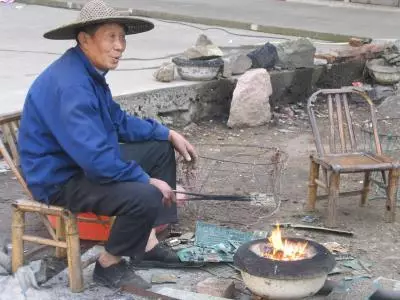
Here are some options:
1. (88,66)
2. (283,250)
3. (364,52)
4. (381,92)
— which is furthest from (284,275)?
(364,52)

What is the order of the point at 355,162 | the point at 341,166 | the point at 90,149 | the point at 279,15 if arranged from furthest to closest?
1. the point at 279,15
2. the point at 355,162
3. the point at 341,166
4. the point at 90,149

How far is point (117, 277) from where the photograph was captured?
404cm

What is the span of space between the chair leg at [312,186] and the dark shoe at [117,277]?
1.67 m

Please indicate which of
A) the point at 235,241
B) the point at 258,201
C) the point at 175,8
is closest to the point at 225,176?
the point at 258,201

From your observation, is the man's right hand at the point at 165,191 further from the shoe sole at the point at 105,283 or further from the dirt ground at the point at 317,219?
the dirt ground at the point at 317,219

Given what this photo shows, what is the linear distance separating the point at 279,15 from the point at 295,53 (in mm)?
5082

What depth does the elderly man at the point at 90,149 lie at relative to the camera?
12.2 ft

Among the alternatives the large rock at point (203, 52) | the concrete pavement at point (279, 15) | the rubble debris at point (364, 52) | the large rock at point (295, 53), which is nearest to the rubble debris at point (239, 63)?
the large rock at point (203, 52)

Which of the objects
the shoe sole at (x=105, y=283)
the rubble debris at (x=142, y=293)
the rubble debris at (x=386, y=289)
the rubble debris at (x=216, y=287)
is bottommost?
the shoe sole at (x=105, y=283)

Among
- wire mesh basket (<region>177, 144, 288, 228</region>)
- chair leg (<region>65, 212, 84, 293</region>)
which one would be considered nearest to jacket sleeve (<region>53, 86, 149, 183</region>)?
chair leg (<region>65, 212, 84, 293</region>)

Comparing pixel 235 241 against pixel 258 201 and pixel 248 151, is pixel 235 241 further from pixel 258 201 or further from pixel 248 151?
pixel 248 151

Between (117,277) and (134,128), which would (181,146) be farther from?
(117,277)

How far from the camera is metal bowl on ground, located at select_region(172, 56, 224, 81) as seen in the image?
8.03 metres

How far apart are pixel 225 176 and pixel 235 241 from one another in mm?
1549
